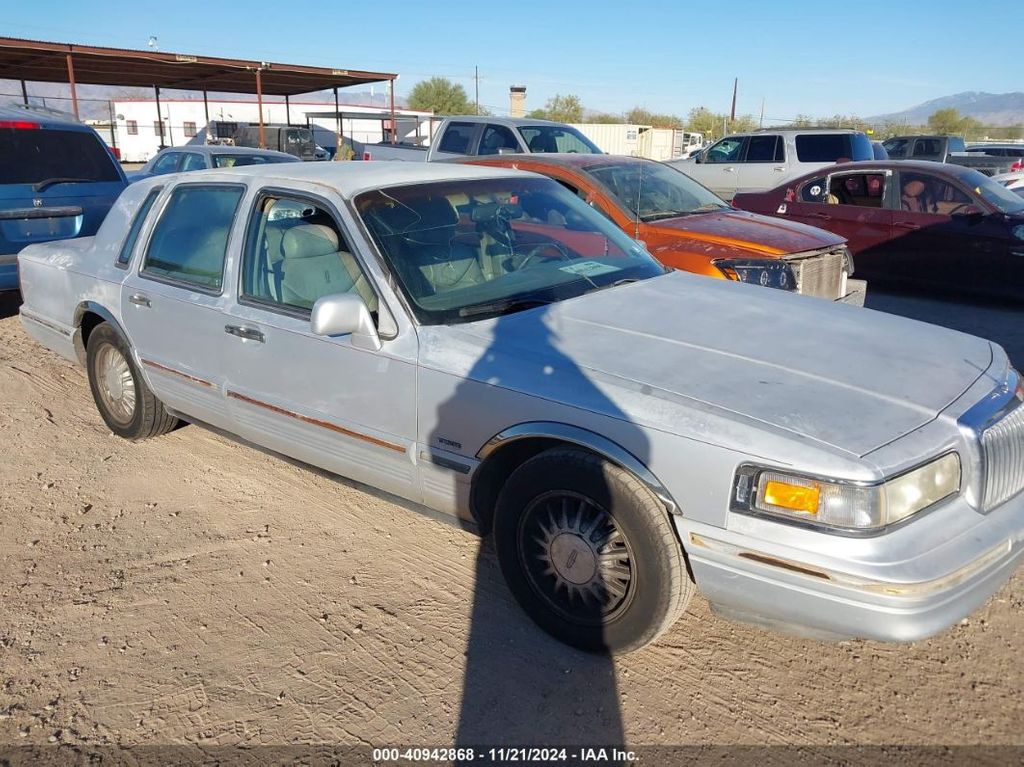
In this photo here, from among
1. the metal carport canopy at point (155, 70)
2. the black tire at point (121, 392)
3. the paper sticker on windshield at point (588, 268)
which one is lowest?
the black tire at point (121, 392)

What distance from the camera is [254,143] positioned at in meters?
28.8

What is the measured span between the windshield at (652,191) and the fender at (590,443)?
401 centimetres

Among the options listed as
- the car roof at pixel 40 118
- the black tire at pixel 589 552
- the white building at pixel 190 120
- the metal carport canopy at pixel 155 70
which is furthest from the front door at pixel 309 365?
the white building at pixel 190 120

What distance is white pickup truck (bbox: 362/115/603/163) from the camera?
11.1 metres

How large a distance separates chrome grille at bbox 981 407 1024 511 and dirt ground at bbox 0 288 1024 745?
2.32 feet

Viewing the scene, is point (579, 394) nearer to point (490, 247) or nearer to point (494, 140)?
point (490, 247)

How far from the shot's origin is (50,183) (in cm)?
777

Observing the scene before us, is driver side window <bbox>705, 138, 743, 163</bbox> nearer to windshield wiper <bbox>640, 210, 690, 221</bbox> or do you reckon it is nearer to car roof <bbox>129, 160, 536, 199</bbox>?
windshield wiper <bbox>640, 210, 690, 221</bbox>

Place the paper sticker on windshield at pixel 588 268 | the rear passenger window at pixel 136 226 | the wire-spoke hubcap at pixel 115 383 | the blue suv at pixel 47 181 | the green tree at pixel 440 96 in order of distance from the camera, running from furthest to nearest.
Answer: the green tree at pixel 440 96 < the blue suv at pixel 47 181 < the wire-spoke hubcap at pixel 115 383 < the rear passenger window at pixel 136 226 < the paper sticker on windshield at pixel 588 268

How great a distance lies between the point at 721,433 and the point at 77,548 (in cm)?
307

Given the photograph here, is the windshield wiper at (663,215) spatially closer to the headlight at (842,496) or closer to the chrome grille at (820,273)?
the chrome grille at (820,273)

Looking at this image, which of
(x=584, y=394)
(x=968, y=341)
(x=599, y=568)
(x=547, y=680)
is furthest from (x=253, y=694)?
(x=968, y=341)

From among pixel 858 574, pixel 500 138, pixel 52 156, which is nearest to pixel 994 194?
pixel 500 138

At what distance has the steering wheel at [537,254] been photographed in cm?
386
